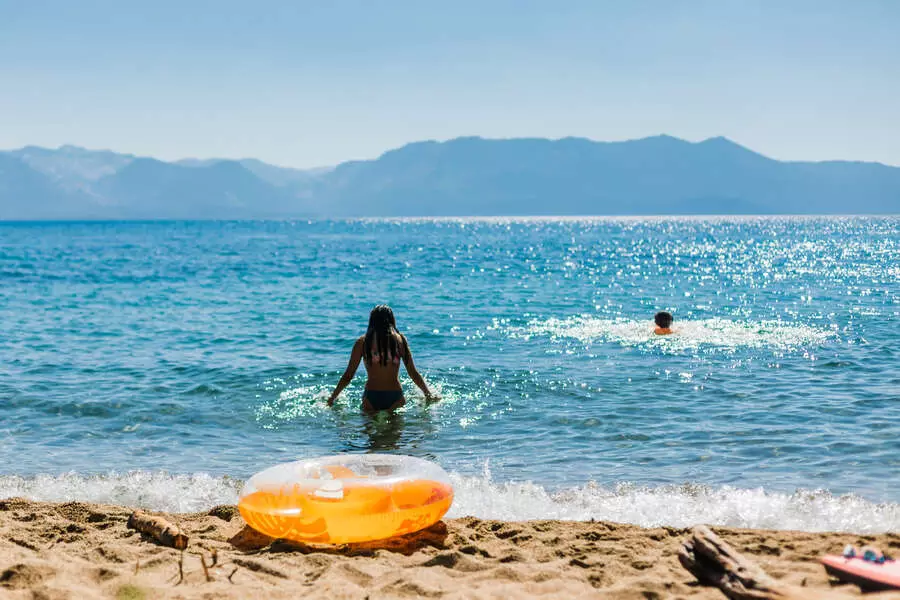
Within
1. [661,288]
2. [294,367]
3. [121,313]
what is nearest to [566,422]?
[294,367]

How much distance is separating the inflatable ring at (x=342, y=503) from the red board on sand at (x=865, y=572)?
8.22ft

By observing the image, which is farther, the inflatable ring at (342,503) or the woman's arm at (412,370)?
the woman's arm at (412,370)

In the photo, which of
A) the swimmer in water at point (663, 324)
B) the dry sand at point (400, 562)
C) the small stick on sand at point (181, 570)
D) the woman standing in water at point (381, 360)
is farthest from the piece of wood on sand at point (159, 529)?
the swimmer in water at point (663, 324)

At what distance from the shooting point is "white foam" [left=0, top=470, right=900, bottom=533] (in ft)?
20.0

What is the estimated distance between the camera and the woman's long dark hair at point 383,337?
30.1 ft

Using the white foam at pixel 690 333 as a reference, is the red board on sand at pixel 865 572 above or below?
above

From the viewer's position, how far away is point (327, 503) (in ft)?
17.7

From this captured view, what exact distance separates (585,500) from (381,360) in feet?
11.4

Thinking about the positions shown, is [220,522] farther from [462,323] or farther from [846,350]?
[462,323]

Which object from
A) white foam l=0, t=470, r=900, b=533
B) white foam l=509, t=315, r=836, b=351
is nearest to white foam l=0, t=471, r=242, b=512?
white foam l=0, t=470, r=900, b=533

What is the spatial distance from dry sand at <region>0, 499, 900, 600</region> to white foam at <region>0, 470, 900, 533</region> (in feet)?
1.91

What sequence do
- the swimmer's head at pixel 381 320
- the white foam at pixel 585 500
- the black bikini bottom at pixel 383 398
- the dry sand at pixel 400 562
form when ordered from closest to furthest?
the dry sand at pixel 400 562, the white foam at pixel 585 500, the swimmer's head at pixel 381 320, the black bikini bottom at pixel 383 398

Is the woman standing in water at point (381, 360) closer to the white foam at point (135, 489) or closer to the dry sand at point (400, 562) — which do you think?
the white foam at point (135, 489)

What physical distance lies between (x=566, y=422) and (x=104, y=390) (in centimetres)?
661
